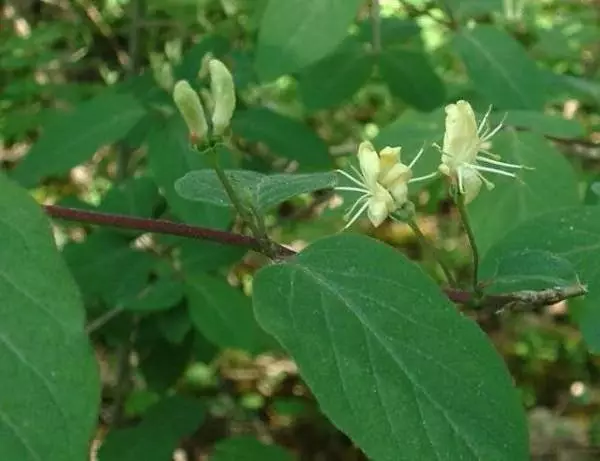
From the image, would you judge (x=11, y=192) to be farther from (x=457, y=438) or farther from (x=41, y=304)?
(x=457, y=438)

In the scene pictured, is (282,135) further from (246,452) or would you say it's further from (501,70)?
(246,452)

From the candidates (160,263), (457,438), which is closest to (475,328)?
(457,438)

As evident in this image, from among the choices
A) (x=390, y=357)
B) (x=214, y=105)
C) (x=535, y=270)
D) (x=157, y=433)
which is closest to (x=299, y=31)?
(x=214, y=105)

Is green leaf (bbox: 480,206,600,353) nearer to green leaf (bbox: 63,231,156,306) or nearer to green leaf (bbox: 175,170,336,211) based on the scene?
green leaf (bbox: 175,170,336,211)

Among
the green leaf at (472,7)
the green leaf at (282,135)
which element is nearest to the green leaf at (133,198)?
the green leaf at (282,135)

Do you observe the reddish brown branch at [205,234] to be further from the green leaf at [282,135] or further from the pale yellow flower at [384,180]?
the green leaf at [282,135]

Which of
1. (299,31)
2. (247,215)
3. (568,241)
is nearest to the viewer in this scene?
(247,215)

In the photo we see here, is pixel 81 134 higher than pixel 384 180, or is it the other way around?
pixel 384 180
